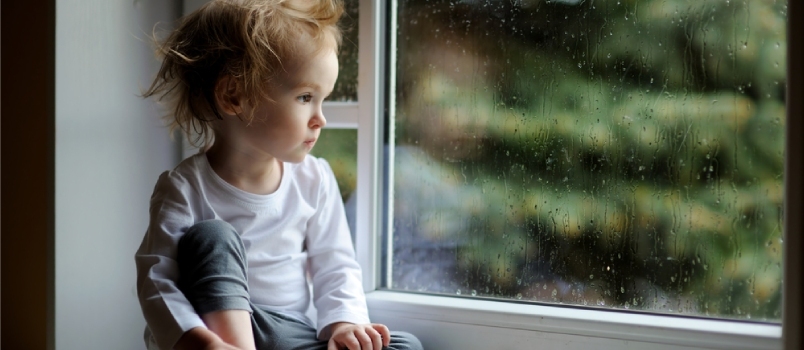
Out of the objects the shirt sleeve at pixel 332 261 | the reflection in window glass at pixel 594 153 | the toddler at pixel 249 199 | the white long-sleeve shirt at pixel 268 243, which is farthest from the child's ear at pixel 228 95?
the reflection in window glass at pixel 594 153

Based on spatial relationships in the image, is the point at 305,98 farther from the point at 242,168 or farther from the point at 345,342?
the point at 345,342

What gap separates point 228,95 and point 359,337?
Answer: 0.44 meters

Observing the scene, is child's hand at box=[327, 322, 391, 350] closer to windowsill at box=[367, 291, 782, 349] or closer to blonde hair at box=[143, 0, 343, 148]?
windowsill at box=[367, 291, 782, 349]

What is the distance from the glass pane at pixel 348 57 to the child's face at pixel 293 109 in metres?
0.23

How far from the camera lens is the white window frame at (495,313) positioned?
794 mm

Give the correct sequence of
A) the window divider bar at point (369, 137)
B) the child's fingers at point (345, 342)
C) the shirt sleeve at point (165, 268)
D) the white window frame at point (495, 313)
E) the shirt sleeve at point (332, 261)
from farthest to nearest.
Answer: the window divider bar at point (369, 137)
the shirt sleeve at point (332, 261)
the child's fingers at point (345, 342)
the shirt sleeve at point (165, 268)
the white window frame at point (495, 313)

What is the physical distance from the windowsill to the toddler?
3.9 inches

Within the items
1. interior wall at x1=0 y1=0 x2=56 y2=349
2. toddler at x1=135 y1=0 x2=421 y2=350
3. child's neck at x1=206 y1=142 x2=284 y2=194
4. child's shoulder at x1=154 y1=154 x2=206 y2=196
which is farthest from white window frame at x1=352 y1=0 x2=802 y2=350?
interior wall at x1=0 y1=0 x2=56 y2=349

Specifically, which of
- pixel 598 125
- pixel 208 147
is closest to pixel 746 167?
pixel 598 125

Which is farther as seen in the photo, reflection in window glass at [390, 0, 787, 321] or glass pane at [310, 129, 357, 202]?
glass pane at [310, 129, 357, 202]

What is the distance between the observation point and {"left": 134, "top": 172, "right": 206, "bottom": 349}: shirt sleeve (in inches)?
Answer: 37.8

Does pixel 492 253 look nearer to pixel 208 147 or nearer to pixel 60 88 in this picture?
pixel 208 147

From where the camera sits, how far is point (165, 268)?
39.7 inches

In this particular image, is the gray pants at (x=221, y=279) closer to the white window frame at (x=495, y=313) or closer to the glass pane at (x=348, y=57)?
the white window frame at (x=495, y=313)
